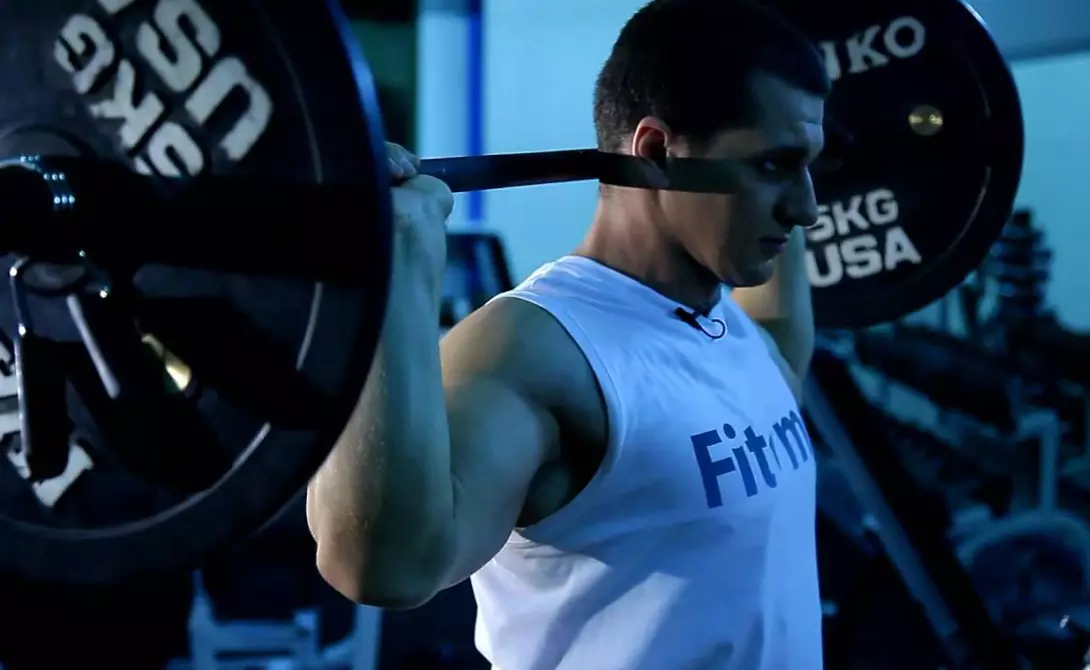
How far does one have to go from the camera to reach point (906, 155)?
57.1 inches

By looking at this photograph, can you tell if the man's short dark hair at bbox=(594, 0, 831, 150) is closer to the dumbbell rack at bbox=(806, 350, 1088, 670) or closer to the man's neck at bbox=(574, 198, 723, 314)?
the man's neck at bbox=(574, 198, 723, 314)

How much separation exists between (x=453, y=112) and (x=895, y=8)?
4.93ft

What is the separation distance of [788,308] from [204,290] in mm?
859

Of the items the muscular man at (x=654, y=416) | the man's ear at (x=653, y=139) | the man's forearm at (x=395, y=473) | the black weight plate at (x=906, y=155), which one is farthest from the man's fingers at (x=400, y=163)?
the black weight plate at (x=906, y=155)

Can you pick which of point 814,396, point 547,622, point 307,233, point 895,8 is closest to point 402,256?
point 307,233

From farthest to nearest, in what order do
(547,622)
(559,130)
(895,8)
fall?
(559,130) → (895,8) → (547,622)

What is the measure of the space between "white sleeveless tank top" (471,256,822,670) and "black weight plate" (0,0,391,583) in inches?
13.1

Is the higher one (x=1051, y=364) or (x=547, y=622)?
(x=547, y=622)

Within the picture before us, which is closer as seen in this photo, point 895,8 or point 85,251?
point 85,251

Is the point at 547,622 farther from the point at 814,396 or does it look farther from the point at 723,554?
the point at 814,396

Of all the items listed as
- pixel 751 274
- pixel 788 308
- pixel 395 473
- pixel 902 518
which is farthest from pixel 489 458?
pixel 902 518

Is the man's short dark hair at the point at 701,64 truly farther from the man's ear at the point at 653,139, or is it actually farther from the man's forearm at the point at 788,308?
the man's forearm at the point at 788,308

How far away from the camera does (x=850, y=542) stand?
2879 mm

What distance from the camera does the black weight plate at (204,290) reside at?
1.79 ft
